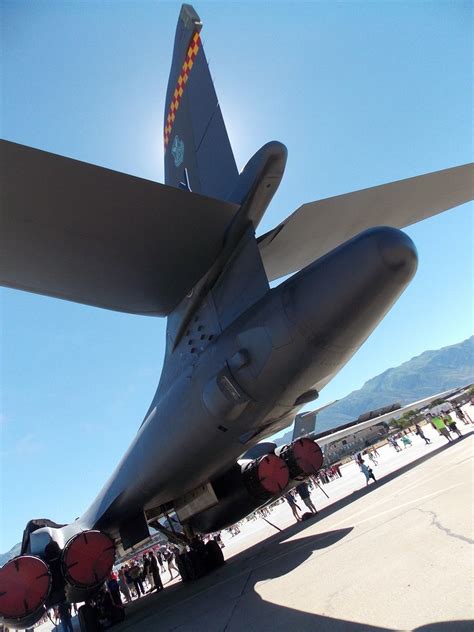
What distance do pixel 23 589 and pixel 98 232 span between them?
4433 millimetres

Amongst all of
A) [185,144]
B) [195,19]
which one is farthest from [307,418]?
[195,19]

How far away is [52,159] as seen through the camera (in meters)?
3.31

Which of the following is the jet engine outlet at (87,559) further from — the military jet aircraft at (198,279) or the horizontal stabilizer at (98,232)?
the horizontal stabilizer at (98,232)

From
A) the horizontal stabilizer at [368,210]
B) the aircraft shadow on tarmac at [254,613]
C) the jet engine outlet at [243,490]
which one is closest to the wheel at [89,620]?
the aircraft shadow on tarmac at [254,613]

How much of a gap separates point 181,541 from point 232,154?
7.61 metres

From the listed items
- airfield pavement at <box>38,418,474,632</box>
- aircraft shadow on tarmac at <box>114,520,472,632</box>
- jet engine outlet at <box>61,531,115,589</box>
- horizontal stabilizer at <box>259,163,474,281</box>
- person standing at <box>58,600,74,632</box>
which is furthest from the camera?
person standing at <box>58,600,74,632</box>

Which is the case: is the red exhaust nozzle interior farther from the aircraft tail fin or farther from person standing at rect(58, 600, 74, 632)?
the aircraft tail fin

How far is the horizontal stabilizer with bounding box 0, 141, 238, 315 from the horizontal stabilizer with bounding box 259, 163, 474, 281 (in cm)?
88

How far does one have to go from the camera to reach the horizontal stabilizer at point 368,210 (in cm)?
447

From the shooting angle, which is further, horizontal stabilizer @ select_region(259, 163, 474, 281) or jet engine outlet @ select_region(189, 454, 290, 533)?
jet engine outlet @ select_region(189, 454, 290, 533)

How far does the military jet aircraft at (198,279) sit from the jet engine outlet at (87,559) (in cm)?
2

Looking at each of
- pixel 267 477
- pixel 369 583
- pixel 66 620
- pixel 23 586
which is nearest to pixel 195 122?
pixel 267 477

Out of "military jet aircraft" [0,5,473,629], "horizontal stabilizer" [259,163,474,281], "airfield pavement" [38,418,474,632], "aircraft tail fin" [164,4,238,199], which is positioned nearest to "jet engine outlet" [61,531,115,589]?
"military jet aircraft" [0,5,473,629]

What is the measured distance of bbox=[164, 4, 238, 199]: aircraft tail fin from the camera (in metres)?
5.90
